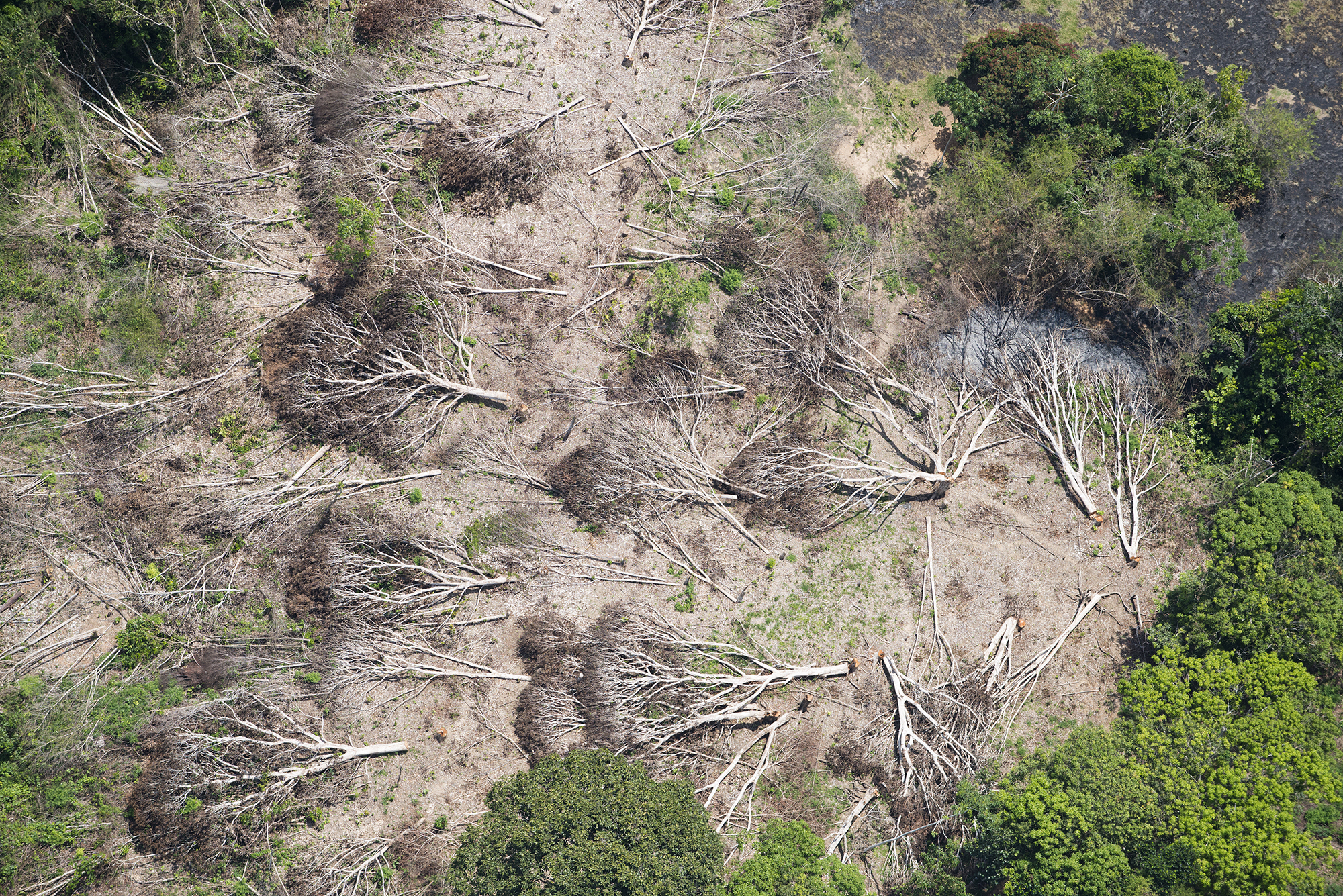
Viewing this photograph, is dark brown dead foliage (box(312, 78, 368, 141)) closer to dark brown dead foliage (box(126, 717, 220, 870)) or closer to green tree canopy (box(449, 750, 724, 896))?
dark brown dead foliage (box(126, 717, 220, 870))

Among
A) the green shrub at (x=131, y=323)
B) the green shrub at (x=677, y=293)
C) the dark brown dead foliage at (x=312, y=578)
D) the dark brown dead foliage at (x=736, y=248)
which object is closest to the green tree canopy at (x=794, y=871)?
the dark brown dead foliage at (x=312, y=578)

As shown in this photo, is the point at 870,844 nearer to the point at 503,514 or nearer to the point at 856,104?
the point at 503,514

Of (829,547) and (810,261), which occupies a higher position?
(810,261)

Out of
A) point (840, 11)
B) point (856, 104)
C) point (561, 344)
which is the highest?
point (840, 11)

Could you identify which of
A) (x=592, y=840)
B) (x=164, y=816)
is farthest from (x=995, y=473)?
(x=164, y=816)

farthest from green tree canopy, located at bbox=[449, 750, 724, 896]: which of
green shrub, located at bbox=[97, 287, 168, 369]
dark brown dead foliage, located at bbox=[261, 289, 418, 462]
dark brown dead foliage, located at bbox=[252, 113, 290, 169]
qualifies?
dark brown dead foliage, located at bbox=[252, 113, 290, 169]

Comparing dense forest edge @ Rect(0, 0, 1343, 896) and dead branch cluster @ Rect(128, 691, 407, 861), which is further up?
dense forest edge @ Rect(0, 0, 1343, 896)

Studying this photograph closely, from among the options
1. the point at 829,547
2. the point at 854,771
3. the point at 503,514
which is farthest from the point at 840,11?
the point at 854,771
